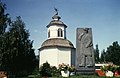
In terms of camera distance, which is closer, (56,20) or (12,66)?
(12,66)

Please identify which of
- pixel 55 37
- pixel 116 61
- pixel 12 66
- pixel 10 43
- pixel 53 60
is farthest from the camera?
pixel 116 61

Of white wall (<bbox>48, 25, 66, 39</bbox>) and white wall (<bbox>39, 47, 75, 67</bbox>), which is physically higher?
white wall (<bbox>48, 25, 66, 39</bbox>)

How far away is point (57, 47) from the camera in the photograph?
140 feet

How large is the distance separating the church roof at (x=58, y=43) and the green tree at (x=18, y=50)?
140 inches

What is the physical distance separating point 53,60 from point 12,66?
26.7 ft

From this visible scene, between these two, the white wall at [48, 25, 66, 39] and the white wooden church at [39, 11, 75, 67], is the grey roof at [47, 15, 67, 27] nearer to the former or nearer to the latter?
the white wooden church at [39, 11, 75, 67]

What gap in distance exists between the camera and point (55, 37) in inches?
1810

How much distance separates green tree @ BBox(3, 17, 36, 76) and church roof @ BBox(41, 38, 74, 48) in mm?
3562

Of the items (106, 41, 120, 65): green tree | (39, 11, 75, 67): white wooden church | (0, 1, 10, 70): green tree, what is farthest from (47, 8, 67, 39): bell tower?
(106, 41, 120, 65): green tree

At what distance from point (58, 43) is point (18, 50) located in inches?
376

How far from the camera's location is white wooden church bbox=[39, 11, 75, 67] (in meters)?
42.9

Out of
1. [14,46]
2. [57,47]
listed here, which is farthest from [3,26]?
[57,47]

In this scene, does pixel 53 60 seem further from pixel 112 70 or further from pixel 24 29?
pixel 112 70

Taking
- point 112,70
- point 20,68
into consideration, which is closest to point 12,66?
point 20,68
